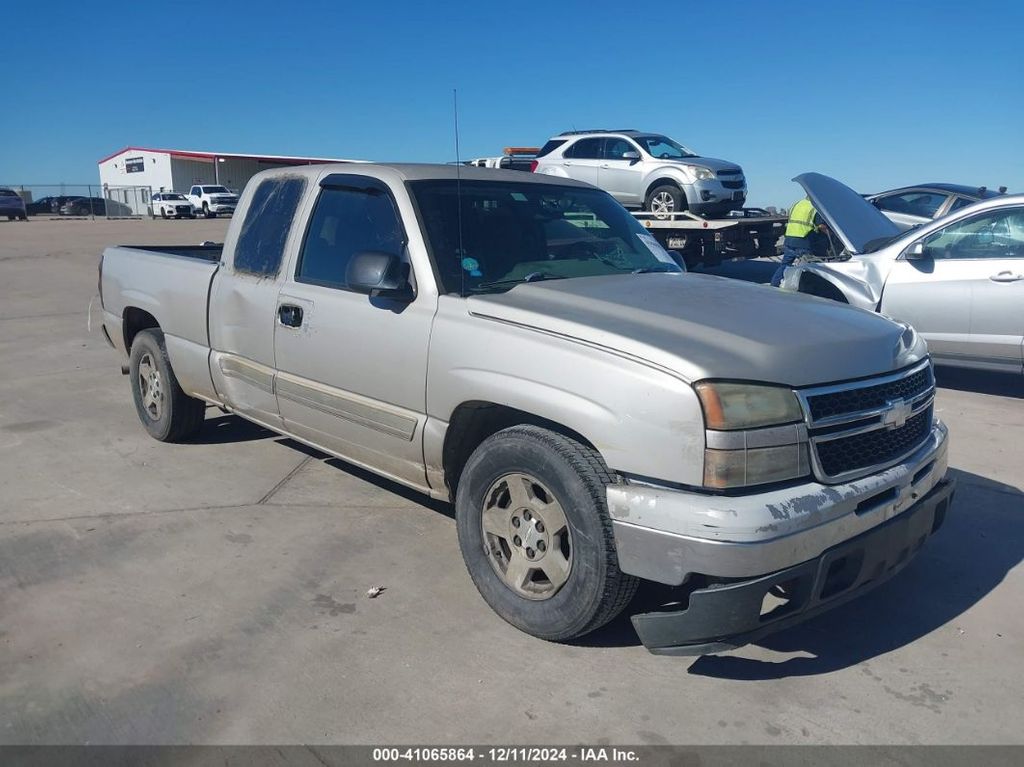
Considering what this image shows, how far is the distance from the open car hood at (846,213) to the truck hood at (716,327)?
3.89 meters

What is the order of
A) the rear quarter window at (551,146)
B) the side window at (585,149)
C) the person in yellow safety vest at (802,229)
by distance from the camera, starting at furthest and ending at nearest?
the rear quarter window at (551,146) < the side window at (585,149) < the person in yellow safety vest at (802,229)

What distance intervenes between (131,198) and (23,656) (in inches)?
2131

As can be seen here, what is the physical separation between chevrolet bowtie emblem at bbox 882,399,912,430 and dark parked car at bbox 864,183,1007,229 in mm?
10692

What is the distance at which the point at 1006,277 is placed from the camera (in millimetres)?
7332

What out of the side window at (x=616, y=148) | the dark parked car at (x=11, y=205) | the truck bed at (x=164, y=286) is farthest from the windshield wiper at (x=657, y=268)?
the dark parked car at (x=11, y=205)

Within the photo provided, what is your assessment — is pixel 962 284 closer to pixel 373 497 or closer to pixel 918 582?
pixel 918 582

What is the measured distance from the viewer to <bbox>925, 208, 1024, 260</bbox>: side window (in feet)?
24.3

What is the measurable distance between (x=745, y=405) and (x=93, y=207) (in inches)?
2152

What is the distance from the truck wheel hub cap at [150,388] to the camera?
6.06 metres

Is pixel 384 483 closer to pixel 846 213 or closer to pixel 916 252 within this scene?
pixel 846 213

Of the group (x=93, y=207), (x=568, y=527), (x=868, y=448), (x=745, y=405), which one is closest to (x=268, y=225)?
(x=568, y=527)

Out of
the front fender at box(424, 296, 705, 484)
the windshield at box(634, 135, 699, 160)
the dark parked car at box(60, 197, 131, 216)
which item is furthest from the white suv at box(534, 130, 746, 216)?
the dark parked car at box(60, 197, 131, 216)

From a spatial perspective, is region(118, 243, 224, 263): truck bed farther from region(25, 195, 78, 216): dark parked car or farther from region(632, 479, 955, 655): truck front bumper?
region(25, 195, 78, 216): dark parked car

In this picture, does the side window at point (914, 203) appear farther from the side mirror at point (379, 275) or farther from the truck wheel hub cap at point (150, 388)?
the side mirror at point (379, 275)
